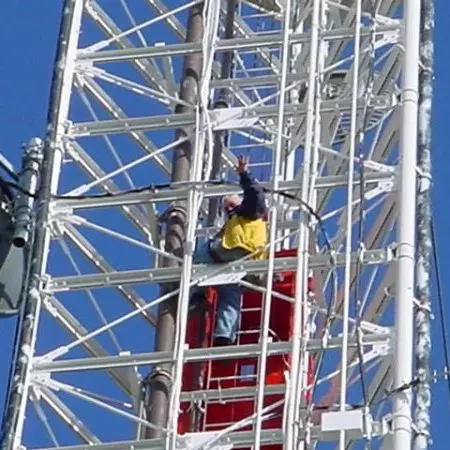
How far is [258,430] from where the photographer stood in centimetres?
2759

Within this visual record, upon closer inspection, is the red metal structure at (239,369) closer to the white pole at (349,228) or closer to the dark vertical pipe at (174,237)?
the dark vertical pipe at (174,237)

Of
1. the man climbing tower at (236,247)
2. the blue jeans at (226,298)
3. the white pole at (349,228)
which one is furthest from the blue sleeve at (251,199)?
the white pole at (349,228)

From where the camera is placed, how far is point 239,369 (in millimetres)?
29531

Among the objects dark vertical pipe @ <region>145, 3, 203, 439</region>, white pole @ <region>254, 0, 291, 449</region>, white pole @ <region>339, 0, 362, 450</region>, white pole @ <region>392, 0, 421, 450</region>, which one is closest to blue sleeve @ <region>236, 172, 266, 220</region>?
white pole @ <region>254, 0, 291, 449</region>

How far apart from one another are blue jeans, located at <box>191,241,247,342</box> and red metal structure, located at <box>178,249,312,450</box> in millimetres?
100

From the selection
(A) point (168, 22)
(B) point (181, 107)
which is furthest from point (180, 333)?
(A) point (168, 22)

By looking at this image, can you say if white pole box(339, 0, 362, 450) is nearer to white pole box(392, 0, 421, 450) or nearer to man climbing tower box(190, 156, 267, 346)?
white pole box(392, 0, 421, 450)

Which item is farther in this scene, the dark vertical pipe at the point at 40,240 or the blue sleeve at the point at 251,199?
the blue sleeve at the point at 251,199

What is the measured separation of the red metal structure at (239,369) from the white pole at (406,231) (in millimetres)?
1115

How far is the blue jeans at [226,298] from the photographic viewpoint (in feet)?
98.2

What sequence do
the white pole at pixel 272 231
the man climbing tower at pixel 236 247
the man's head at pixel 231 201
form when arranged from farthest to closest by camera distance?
1. the man's head at pixel 231 201
2. the man climbing tower at pixel 236 247
3. the white pole at pixel 272 231

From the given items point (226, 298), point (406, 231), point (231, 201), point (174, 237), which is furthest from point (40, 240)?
point (406, 231)

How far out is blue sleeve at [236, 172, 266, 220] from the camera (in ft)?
97.3

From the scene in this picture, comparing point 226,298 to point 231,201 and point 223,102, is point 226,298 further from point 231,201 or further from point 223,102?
point 223,102
